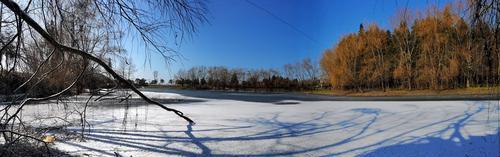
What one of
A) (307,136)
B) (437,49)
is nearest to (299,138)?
(307,136)

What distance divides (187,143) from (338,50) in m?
2.75

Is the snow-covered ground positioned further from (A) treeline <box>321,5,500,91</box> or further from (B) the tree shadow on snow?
(A) treeline <box>321,5,500,91</box>

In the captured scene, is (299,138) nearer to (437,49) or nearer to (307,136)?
(307,136)

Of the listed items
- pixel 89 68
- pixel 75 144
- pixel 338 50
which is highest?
pixel 338 50

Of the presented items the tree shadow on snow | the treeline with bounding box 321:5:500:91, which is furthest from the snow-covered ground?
the treeline with bounding box 321:5:500:91

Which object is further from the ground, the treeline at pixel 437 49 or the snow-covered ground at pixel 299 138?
the treeline at pixel 437 49

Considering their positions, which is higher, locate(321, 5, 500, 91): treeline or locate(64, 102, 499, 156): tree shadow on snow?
locate(321, 5, 500, 91): treeline

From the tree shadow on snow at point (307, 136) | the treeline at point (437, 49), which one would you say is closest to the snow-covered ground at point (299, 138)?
the tree shadow on snow at point (307, 136)

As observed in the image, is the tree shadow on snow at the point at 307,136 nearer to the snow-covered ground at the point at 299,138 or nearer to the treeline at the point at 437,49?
the snow-covered ground at the point at 299,138

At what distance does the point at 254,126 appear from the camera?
6.47 m

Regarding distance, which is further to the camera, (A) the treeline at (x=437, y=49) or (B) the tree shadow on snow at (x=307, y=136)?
(B) the tree shadow on snow at (x=307, y=136)

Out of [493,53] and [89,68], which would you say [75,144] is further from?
[493,53]

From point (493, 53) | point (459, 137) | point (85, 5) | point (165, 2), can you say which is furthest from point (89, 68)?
point (459, 137)

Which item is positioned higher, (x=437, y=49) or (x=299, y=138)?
(x=437, y=49)
